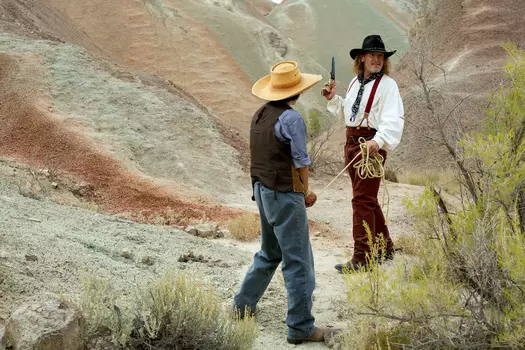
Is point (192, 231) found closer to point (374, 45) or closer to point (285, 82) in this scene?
point (374, 45)

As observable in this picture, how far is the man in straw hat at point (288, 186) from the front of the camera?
4.55 meters

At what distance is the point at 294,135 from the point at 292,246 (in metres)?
0.76

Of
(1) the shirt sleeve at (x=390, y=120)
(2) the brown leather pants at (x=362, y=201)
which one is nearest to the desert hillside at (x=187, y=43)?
(2) the brown leather pants at (x=362, y=201)

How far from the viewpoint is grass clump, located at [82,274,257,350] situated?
392cm

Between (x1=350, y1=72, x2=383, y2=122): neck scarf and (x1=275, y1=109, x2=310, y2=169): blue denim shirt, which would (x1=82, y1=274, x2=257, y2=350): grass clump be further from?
(x1=350, y1=72, x2=383, y2=122): neck scarf

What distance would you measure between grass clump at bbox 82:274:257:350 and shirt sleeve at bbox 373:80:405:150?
2.32 meters

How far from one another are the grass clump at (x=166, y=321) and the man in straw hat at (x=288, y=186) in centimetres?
56

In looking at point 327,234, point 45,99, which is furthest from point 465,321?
point 45,99

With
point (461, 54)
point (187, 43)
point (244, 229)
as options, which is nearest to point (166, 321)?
point (244, 229)

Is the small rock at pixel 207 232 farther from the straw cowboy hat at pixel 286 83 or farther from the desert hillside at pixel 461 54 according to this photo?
the desert hillside at pixel 461 54

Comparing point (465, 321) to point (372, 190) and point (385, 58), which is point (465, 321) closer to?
point (372, 190)

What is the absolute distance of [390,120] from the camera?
5867 mm

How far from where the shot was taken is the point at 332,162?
16.5 metres

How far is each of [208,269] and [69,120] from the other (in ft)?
27.0
